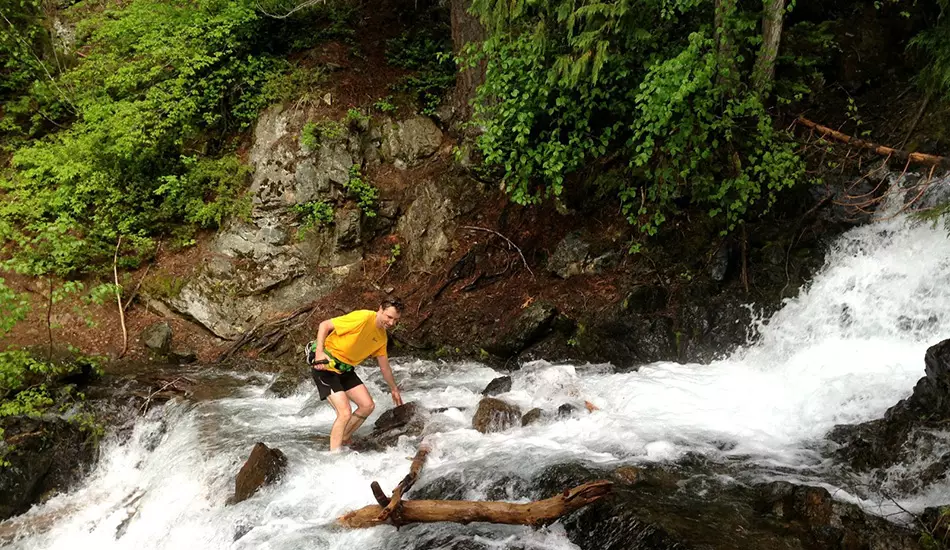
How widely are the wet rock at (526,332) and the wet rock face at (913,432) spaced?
13.2 ft

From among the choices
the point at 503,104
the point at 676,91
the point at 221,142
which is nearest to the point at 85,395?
the point at 221,142

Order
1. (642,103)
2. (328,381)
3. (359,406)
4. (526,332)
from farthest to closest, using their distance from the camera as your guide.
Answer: (526,332)
(642,103)
(359,406)
(328,381)

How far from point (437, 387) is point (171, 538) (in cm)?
353

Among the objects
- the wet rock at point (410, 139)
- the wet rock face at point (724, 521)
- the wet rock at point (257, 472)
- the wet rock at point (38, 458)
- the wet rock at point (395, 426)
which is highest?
the wet rock at point (410, 139)

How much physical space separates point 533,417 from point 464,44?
6.66 metres

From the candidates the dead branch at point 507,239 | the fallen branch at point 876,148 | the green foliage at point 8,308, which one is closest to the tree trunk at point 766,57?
the fallen branch at point 876,148

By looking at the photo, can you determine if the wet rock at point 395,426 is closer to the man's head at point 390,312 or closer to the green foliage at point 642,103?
the man's head at point 390,312

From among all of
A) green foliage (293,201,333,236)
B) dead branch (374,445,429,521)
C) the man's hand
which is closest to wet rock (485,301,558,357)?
the man's hand

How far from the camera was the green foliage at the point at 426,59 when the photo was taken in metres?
12.6

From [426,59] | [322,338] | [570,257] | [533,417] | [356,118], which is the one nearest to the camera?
[322,338]

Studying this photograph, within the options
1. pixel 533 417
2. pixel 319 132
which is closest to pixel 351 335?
pixel 533 417

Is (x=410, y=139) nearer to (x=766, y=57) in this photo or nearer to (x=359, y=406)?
(x=766, y=57)

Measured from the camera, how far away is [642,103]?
8.08 metres

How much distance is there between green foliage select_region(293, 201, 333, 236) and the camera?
37.0 feet
